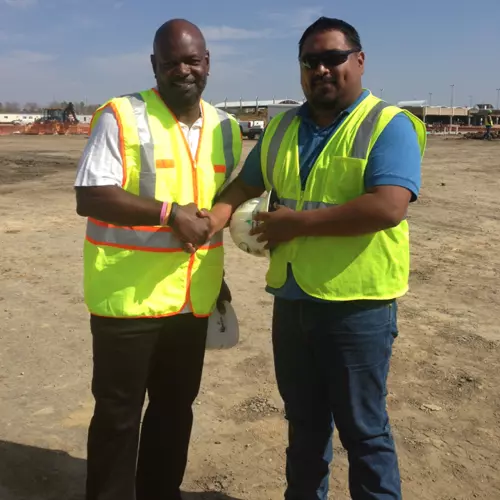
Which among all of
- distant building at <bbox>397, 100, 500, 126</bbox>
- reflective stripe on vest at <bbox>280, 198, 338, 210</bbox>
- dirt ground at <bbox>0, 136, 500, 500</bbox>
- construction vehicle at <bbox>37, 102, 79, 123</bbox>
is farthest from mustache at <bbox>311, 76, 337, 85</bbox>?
distant building at <bbox>397, 100, 500, 126</bbox>

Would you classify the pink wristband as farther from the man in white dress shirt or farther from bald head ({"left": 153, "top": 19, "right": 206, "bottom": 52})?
bald head ({"left": 153, "top": 19, "right": 206, "bottom": 52})

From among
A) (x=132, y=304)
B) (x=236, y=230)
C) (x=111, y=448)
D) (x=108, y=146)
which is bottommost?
(x=111, y=448)

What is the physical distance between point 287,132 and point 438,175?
1650 cm

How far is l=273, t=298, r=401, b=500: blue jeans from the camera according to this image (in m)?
2.47

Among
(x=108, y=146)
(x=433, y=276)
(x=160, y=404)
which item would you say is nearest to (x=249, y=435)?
(x=160, y=404)

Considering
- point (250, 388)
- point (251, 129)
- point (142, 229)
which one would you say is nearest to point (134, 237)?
point (142, 229)

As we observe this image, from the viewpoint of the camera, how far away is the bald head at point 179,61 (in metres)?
2.61

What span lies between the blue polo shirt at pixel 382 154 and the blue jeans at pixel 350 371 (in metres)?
0.13

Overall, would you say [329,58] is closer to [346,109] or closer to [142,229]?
[346,109]

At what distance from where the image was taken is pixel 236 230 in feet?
8.82

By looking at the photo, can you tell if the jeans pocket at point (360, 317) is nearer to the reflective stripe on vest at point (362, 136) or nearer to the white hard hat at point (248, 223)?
the white hard hat at point (248, 223)

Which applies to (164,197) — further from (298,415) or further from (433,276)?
(433,276)

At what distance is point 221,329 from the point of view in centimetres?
310

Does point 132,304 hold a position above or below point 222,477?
above
